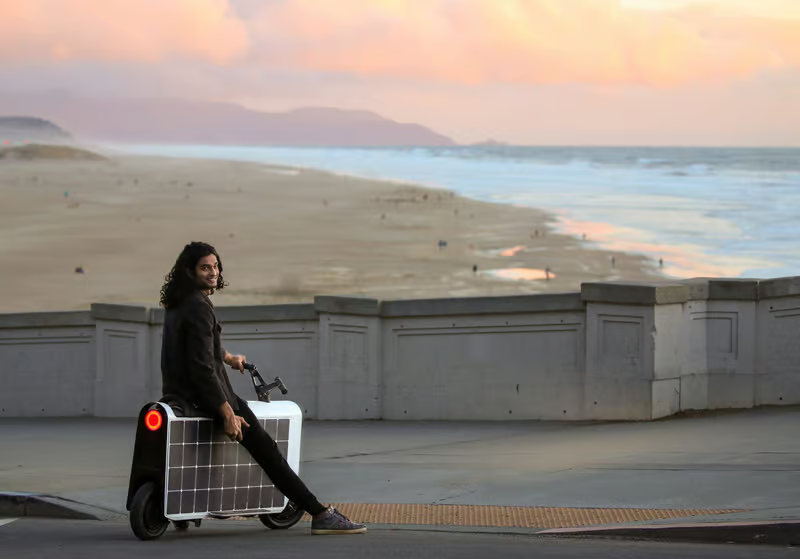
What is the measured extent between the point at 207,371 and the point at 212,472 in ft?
1.96

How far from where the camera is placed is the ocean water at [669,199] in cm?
4350

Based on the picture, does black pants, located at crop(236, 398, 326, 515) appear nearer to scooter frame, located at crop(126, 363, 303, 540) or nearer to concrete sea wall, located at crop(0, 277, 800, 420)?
scooter frame, located at crop(126, 363, 303, 540)

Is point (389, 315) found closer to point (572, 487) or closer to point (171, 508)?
point (572, 487)

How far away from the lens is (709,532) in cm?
715

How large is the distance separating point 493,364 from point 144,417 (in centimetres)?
586

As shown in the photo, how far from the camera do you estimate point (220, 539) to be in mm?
7316

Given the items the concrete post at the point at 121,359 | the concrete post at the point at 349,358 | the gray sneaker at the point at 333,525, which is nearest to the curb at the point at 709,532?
the gray sneaker at the point at 333,525

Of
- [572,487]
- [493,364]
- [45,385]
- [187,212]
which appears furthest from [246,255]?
[572,487]

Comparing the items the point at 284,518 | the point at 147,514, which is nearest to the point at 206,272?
the point at 147,514

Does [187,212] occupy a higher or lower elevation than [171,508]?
higher

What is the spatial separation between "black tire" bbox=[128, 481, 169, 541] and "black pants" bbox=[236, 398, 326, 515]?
21.9 inches

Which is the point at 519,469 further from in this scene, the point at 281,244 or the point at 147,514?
the point at 281,244

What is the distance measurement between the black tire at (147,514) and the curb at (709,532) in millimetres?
2135

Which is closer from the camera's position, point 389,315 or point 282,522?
point 282,522
